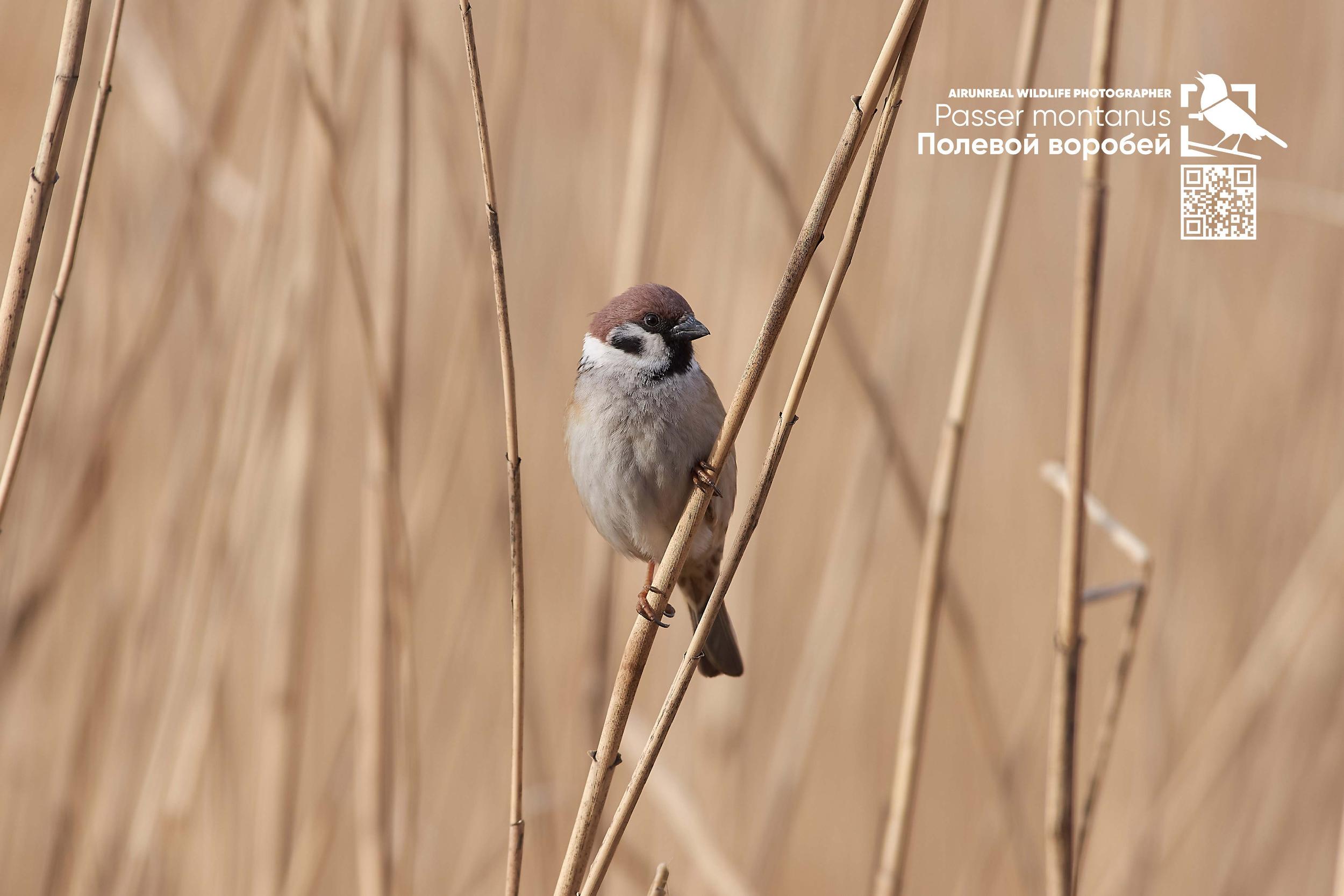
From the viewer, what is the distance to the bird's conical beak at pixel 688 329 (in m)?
1.43

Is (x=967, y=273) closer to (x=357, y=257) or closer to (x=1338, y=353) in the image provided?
(x=1338, y=353)

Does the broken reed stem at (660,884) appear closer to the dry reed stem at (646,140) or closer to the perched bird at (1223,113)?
the dry reed stem at (646,140)

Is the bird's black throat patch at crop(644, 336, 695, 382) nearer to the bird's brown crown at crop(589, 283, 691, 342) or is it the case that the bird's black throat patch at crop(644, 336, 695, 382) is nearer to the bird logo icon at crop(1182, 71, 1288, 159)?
the bird's brown crown at crop(589, 283, 691, 342)

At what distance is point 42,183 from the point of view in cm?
89

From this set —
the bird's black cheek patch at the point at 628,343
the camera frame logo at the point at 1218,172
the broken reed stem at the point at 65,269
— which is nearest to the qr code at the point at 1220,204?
the camera frame logo at the point at 1218,172

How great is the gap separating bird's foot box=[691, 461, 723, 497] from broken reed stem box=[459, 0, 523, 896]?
0.62 feet

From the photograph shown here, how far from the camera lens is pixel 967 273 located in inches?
102

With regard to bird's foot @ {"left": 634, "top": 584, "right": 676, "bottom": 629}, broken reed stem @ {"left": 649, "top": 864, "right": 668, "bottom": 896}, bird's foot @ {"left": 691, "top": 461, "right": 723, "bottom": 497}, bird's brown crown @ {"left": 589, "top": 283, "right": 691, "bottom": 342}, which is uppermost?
bird's brown crown @ {"left": 589, "top": 283, "right": 691, "bottom": 342}

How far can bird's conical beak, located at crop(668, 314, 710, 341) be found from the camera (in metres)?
1.43

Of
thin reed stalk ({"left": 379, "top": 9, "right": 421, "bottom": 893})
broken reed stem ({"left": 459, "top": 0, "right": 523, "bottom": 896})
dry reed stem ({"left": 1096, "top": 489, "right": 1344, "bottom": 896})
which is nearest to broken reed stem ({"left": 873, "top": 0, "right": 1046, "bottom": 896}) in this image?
broken reed stem ({"left": 459, "top": 0, "right": 523, "bottom": 896})

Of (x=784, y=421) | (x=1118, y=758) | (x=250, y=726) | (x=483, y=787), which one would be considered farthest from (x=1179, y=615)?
(x=250, y=726)

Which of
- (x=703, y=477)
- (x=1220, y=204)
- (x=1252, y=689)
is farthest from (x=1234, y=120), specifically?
(x=703, y=477)

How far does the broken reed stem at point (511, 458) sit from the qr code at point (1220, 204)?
5.42 ft

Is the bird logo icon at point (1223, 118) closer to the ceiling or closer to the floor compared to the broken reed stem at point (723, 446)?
closer to the ceiling
